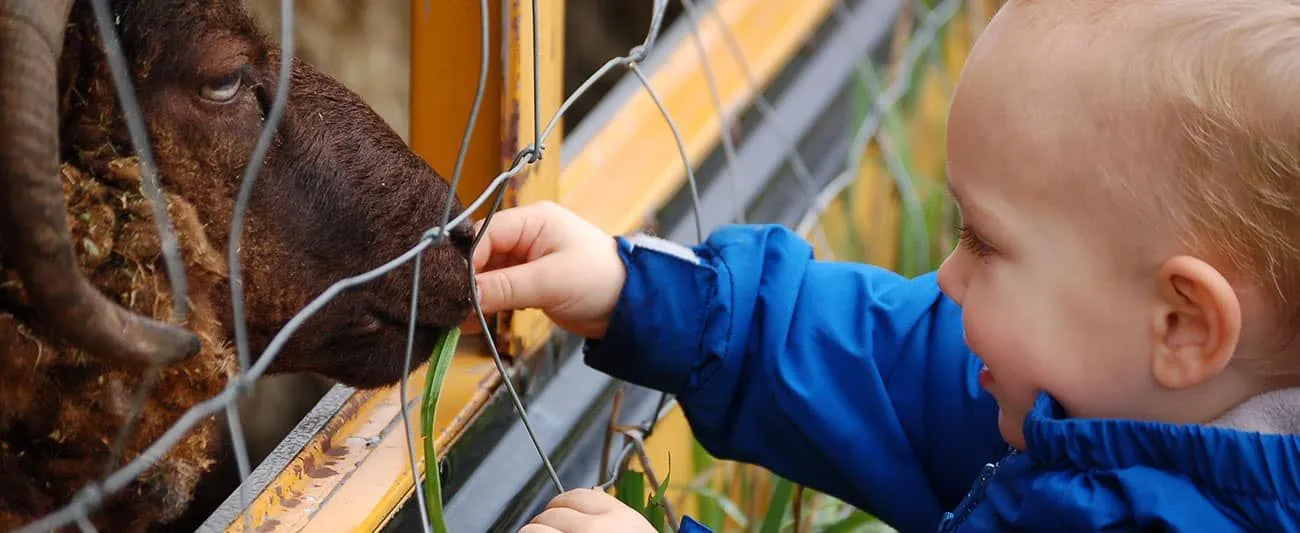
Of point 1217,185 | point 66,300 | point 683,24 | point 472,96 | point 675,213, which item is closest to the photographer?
point 66,300

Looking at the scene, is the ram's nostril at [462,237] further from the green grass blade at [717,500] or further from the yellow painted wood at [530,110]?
the green grass blade at [717,500]

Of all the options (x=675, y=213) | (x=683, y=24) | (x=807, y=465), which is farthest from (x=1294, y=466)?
(x=683, y=24)

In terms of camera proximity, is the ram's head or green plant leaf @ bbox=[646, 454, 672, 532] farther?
green plant leaf @ bbox=[646, 454, 672, 532]

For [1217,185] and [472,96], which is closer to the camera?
[1217,185]

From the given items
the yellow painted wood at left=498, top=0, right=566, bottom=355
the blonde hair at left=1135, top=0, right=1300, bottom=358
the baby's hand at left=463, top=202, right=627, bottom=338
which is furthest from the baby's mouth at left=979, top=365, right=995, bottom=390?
the yellow painted wood at left=498, top=0, right=566, bottom=355

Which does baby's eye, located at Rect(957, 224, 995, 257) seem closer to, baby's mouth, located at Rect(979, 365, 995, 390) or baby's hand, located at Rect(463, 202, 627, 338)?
baby's mouth, located at Rect(979, 365, 995, 390)

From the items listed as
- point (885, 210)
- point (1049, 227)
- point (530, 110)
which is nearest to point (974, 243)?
point (1049, 227)

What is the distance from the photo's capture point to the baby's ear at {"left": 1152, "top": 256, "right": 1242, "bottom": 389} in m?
1.06

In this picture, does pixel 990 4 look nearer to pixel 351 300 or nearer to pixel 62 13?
pixel 351 300

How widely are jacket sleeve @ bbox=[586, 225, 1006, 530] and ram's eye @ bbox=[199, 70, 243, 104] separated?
15.8 inches

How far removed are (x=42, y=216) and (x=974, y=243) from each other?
685 millimetres

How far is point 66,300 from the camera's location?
35.0 inches

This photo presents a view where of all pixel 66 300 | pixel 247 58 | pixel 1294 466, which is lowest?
pixel 1294 466

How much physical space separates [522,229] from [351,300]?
196mm
